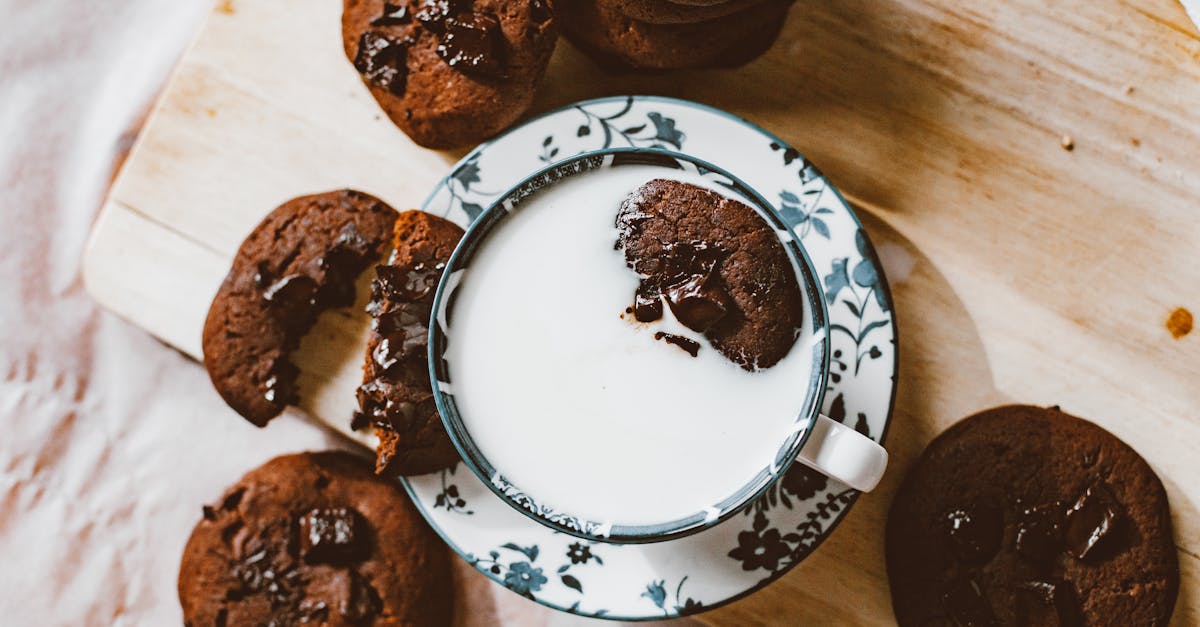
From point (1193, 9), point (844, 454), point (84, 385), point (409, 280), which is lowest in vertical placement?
point (84, 385)

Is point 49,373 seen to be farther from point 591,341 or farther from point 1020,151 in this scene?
point 1020,151

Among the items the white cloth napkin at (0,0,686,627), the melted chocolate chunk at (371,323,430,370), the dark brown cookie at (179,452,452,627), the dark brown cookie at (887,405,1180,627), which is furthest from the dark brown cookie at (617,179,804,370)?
the white cloth napkin at (0,0,686,627)

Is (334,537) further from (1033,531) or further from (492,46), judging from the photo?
(1033,531)

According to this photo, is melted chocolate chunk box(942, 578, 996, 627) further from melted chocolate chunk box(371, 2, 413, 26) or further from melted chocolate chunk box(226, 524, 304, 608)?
melted chocolate chunk box(371, 2, 413, 26)

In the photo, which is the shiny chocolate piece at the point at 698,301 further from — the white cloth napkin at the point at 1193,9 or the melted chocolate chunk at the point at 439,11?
the white cloth napkin at the point at 1193,9

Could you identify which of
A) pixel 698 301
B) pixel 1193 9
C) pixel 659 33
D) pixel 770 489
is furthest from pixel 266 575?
pixel 1193 9
